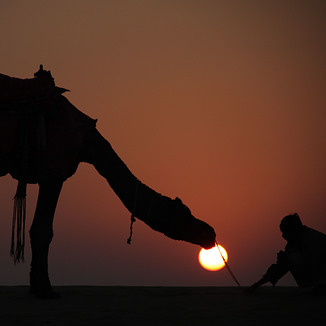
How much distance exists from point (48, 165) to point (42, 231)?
1.05m

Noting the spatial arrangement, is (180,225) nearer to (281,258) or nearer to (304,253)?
(281,258)

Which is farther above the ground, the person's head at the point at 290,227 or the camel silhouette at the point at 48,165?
the camel silhouette at the point at 48,165

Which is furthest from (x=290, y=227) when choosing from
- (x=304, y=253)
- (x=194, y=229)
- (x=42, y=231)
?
(x=42, y=231)

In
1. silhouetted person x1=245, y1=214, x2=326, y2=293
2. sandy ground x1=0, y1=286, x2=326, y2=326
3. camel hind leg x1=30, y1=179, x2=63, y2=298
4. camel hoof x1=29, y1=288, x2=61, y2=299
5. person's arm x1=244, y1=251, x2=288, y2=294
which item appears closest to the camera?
sandy ground x1=0, y1=286, x2=326, y2=326

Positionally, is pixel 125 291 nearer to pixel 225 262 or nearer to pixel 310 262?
pixel 225 262

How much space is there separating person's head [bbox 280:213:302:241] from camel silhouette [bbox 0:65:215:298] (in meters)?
1.24

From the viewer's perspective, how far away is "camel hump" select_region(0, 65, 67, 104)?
31.9ft

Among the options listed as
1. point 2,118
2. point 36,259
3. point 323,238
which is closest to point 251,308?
point 323,238

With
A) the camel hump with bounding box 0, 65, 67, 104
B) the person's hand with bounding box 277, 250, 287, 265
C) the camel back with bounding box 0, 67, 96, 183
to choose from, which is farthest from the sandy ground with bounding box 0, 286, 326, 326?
the camel hump with bounding box 0, 65, 67, 104

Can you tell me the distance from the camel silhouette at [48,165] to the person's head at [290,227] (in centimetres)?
124

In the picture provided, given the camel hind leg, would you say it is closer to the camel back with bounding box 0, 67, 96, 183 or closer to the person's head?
the camel back with bounding box 0, 67, 96, 183

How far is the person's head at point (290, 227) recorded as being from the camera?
10539mm

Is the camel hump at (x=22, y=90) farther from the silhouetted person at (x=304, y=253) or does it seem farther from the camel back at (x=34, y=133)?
the silhouetted person at (x=304, y=253)

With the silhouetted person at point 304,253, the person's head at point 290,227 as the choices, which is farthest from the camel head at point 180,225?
the silhouetted person at point 304,253
